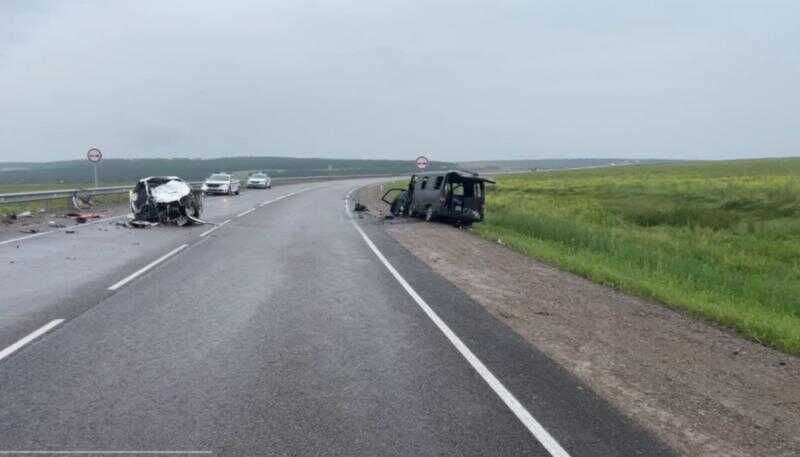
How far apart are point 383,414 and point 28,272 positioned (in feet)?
34.6

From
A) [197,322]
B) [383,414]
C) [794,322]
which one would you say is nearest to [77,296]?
[197,322]

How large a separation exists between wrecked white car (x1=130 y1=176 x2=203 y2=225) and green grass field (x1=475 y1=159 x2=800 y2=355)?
1023cm

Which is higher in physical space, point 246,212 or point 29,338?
point 29,338

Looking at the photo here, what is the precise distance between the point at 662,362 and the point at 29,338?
22.1 ft

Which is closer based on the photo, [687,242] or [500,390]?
[500,390]

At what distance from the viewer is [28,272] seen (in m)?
14.5

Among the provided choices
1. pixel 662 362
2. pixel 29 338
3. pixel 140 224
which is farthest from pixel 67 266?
pixel 662 362

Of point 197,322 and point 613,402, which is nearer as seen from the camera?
point 613,402

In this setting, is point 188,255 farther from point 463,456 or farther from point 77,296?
point 463,456

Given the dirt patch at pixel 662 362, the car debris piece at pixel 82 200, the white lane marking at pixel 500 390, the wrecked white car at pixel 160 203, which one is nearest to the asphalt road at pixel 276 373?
the white lane marking at pixel 500 390

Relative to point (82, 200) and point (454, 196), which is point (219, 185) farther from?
point (454, 196)

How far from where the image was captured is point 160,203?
89.7 feet

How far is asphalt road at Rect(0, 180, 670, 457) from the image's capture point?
5.59m

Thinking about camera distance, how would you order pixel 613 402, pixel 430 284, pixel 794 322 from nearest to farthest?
pixel 613 402
pixel 794 322
pixel 430 284
